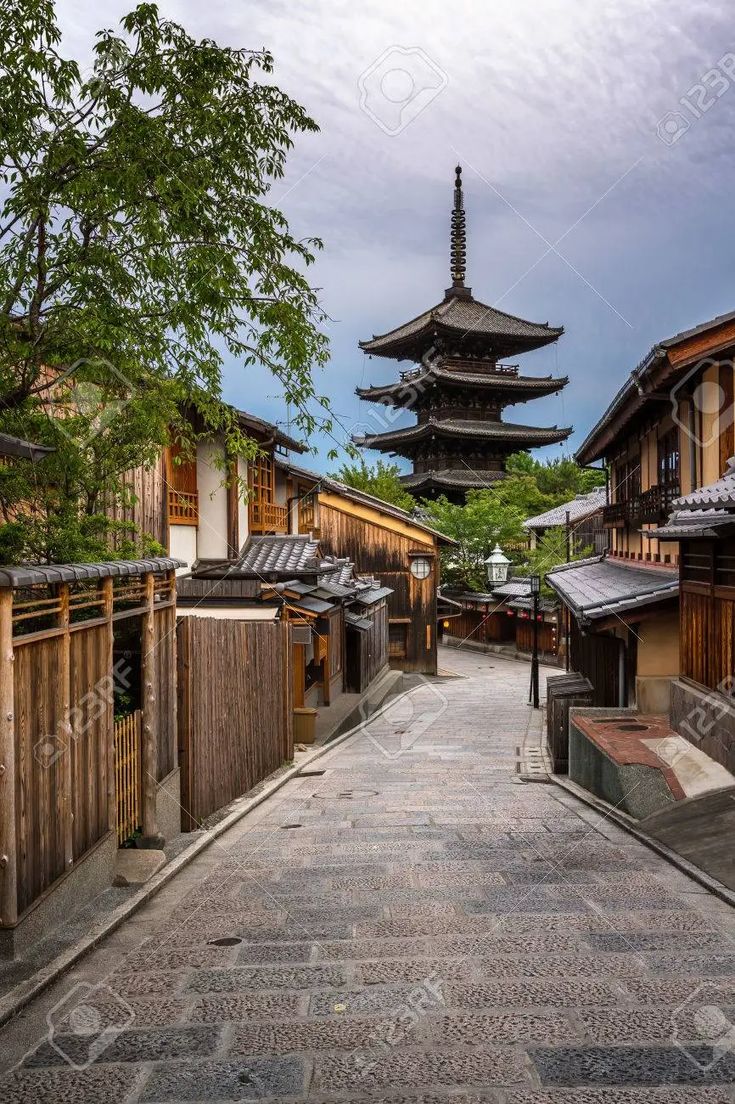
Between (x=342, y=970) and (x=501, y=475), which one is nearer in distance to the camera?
(x=342, y=970)

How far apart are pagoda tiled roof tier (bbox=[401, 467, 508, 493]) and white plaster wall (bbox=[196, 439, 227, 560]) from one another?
33.1m

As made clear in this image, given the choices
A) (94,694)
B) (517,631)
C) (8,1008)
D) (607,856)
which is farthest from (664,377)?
(517,631)

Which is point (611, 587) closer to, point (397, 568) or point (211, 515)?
point (211, 515)

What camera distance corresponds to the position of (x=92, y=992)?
5.49 meters

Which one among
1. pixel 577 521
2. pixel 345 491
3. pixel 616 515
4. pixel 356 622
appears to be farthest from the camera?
pixel 577 521

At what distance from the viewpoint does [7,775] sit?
5.59 metres

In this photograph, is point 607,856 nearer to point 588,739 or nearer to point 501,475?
point 588,739

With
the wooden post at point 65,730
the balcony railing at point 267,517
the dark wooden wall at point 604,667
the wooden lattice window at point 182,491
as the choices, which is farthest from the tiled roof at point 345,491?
the wooden post at point 65,730

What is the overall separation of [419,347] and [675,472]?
41272mm

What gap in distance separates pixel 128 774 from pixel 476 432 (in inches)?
1821

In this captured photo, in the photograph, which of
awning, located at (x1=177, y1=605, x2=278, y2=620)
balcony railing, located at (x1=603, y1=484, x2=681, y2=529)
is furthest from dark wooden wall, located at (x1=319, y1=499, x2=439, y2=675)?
awning, located at (x1=177, y1=605, x2=278, y2=620)

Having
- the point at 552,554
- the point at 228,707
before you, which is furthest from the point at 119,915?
the point at 552,554

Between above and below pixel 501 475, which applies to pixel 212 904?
below

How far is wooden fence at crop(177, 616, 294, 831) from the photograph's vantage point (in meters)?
9.85
